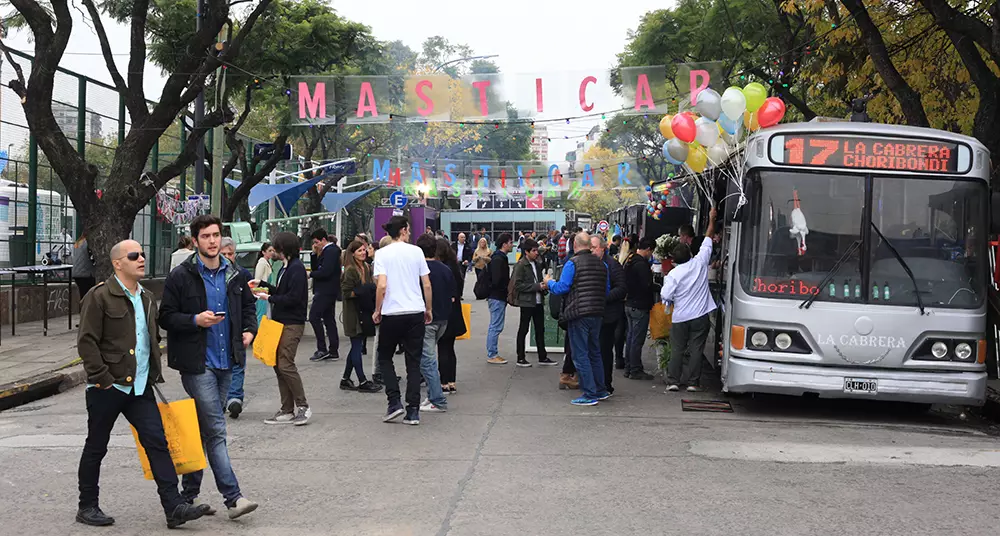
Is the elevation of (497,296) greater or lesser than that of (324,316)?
greater

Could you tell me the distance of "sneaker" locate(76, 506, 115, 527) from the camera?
18.8 feet

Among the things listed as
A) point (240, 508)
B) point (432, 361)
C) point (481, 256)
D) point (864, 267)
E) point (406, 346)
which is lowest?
point (240, 508)

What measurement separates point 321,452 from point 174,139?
65.8 feet

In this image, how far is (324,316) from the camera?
527 inches

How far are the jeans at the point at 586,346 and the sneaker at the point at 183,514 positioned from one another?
5.19 metres

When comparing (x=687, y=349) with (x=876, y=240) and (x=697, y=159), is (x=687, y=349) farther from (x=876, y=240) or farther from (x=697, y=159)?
(x=876, y=240)

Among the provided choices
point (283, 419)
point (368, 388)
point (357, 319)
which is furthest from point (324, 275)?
point (283, 419)

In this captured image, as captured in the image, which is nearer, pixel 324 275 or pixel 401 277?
pixel 401 277

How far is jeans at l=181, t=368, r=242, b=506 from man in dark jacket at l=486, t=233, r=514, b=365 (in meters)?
7.47

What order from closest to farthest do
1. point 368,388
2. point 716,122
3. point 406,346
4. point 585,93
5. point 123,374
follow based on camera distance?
point 123,374, point 406,346, point 368,388, point 716,122, point 585,93

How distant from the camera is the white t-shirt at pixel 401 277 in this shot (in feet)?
29.0

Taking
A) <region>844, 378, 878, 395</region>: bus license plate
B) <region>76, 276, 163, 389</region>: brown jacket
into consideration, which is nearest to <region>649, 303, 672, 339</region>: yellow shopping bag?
<region>844, 378, 878, 395</region>: bus license plate

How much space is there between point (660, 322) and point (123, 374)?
778 cm

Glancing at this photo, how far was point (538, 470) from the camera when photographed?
715cm
